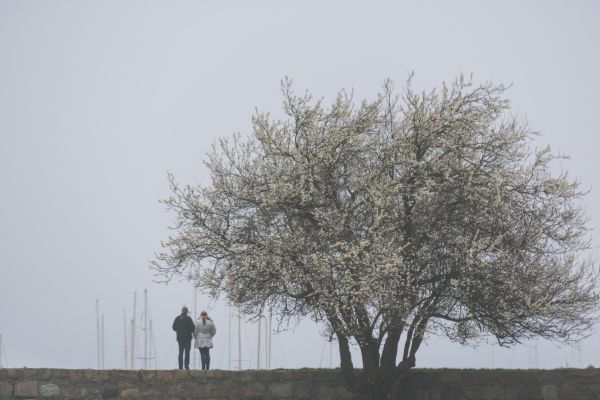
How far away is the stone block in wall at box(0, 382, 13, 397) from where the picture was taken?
2678cm

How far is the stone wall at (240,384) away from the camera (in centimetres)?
2677

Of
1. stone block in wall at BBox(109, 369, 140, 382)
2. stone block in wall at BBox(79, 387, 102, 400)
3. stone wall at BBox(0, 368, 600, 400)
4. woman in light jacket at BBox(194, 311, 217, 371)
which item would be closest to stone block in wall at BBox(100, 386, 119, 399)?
stone wall at BBox(0, 368, 600, 400)

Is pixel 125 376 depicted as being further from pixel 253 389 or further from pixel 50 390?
pixel 253 389

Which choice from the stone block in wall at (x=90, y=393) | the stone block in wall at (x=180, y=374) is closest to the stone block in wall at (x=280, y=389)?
the stone block in wall at (x=180, y=374)

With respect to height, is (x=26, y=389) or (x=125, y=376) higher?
(x=125, y=376)

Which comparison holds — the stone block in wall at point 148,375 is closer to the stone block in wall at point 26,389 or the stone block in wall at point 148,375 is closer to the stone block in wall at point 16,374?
the stone block in wall at point 26,389

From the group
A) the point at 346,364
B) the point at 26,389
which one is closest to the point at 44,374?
the point at 26,389

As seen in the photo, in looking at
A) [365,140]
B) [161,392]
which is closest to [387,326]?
[365,140]

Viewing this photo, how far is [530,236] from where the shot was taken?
25.7 meters

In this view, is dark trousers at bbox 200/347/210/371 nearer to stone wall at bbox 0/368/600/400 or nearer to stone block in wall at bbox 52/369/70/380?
stone wall at bbox 0/368/600/400

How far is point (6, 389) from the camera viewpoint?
88.0 ft

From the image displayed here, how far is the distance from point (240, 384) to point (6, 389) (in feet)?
24.5

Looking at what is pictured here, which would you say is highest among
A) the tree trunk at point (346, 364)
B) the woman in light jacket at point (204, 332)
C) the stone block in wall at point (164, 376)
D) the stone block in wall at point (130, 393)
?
the woman in light jacket at point (204, 332)

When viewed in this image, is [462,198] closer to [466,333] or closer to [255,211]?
[466,333]
